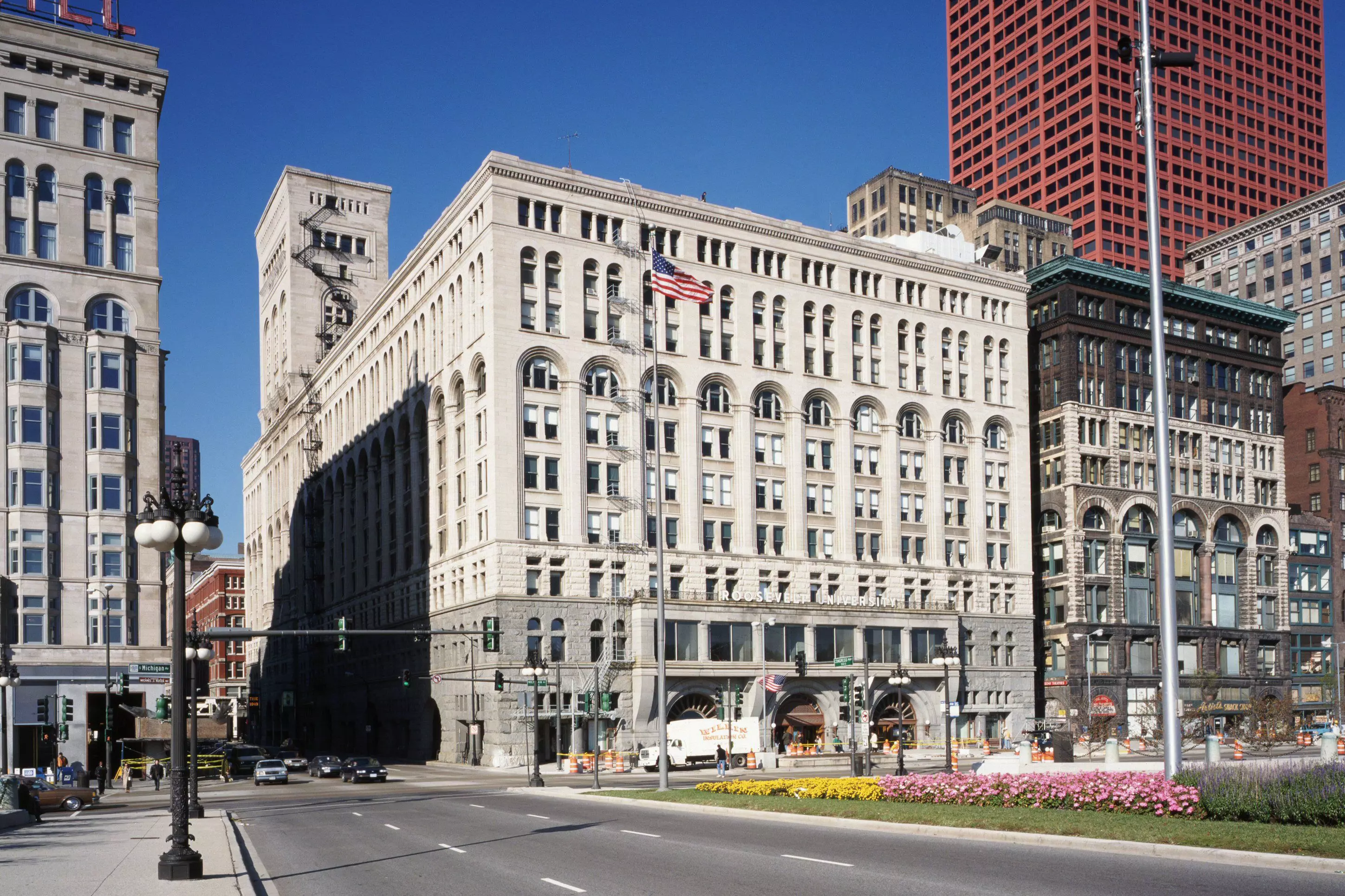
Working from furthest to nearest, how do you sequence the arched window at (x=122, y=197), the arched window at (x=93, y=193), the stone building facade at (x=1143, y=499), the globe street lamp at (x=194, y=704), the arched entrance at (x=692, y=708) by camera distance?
the stone building facade at (x=1143, y=499) < the arched entrance at (x=692, y=708) < the arched window at (x=122, y=197) < the arched window at (x=93, y=193) < the globe street lamp at (x=194, y=704)

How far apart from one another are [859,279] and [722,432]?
16.9 m

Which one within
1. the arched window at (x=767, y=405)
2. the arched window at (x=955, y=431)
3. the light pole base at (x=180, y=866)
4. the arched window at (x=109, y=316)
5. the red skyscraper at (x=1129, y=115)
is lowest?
the light pole base at (x=180, y=866)

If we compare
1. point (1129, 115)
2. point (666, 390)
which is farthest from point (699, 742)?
point (1129, 115)

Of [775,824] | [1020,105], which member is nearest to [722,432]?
[775,824]

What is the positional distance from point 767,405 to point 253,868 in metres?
70.4

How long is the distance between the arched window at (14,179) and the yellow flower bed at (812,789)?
58.0 m

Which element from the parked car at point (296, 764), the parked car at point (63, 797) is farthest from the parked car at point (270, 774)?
the parked car at point (63, 797)

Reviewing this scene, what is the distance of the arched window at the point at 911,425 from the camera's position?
9838 cm

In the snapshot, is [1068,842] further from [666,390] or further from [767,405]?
[767,405]

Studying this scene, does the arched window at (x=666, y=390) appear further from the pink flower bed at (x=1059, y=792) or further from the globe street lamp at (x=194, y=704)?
the pink flower bed at (x=1059, y=792)

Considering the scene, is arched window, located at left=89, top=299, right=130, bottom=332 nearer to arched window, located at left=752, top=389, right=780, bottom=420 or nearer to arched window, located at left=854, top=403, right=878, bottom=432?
arched window, located at left=752, top=389, right=780, bottom=420

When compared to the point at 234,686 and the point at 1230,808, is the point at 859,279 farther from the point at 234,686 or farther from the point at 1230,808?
the point at 234,686

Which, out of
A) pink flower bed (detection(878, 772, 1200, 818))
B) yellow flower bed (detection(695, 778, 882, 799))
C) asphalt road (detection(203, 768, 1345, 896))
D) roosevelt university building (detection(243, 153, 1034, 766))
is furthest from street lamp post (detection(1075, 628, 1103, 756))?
pink flower bed (detection(878, 772, 1200, 818))

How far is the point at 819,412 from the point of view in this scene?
94.6 m
